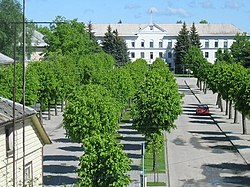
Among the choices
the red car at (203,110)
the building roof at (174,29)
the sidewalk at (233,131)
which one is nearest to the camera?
the sidewalk at (233,131)

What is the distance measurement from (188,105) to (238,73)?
71.0 ft

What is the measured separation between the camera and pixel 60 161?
29.6 metres

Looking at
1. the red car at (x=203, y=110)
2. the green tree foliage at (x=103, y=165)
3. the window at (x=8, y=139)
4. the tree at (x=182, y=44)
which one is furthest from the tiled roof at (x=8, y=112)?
the tree at (x=182, y=44)

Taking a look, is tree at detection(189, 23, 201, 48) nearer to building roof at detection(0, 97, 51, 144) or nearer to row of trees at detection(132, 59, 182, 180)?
row of trees at detection(132, 59, 182, 180)

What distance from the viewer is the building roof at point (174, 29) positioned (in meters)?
124

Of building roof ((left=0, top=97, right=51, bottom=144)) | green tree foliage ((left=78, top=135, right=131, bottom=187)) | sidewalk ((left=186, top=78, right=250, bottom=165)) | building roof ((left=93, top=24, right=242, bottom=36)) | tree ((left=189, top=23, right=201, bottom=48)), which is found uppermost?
building roof ((left=93, top=24, right=242, bottom=36))

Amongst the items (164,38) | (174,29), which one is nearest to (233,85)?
(164,38)

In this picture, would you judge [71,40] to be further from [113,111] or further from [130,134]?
[113,111]

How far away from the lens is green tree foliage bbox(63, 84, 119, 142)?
79.4 feet

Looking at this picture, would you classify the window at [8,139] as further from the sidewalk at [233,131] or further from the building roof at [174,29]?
the building roof at [174,29]

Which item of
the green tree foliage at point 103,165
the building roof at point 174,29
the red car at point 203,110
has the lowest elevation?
the red car at point 203,110

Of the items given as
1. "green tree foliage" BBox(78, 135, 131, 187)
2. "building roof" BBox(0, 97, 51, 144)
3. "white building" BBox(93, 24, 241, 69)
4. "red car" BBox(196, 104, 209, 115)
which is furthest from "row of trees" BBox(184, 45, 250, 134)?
"white building" BBox(93, 24, 241, 69)

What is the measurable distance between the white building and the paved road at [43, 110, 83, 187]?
8693 centimetres

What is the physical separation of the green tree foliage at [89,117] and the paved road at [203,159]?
4.22 meters
